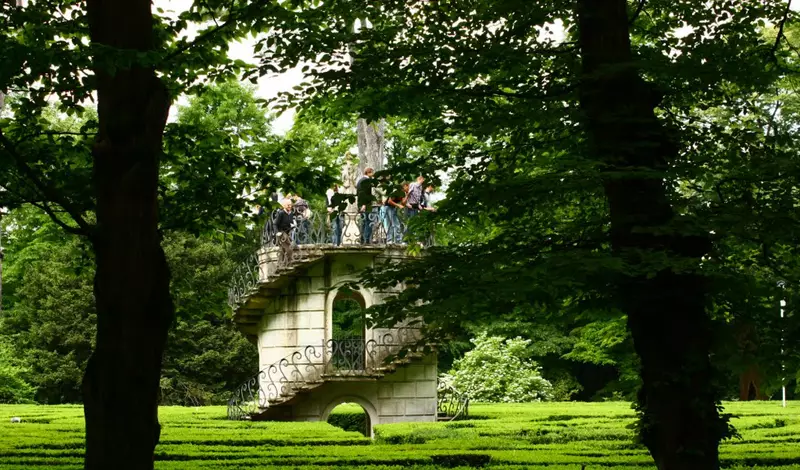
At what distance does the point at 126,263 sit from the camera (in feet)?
28.1

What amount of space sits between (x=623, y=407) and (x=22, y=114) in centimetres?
1773

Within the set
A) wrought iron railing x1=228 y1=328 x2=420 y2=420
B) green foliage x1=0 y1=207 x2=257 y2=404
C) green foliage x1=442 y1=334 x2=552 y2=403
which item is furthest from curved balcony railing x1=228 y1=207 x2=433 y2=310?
green foliage x1=0 y1=207 x2=257 y2=404

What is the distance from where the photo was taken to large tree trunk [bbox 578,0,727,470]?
8.69 m

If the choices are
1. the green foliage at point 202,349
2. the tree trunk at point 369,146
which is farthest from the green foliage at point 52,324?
the tree trunk at point 369,146

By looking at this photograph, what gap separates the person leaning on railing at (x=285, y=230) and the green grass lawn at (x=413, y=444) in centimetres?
396

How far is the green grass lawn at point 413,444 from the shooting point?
13.0 meters

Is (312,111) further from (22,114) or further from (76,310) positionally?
(76,310)

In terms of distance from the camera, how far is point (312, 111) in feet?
35.7

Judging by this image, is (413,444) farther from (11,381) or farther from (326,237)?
(11,381)

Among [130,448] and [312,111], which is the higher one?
[312,111]

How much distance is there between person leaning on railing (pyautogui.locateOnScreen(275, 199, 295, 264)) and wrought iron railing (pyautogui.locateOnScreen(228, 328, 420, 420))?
79.6 inches

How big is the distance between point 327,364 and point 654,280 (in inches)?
592

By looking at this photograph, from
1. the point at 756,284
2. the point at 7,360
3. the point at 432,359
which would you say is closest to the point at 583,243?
the point at 756,284

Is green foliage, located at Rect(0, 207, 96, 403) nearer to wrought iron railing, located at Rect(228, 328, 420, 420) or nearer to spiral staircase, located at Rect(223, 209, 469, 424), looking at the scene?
spiral staircase, located at Rect(223, 209, 469, 424)
